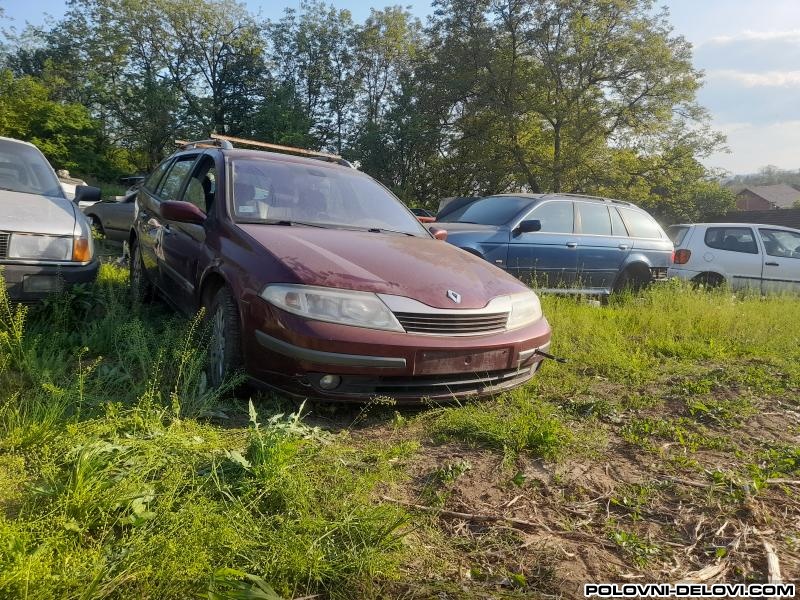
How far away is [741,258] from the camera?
8.86 metres

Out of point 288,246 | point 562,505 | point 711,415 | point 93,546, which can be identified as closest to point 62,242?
point 288,246

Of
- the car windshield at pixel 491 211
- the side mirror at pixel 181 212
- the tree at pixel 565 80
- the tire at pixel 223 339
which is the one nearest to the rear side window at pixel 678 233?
the car windshield at pixel 491 211

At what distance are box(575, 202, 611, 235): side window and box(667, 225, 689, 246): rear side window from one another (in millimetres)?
2410

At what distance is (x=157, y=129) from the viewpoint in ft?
104

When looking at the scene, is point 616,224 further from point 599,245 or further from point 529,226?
point 529,226

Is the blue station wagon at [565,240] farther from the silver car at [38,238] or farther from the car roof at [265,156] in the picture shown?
the silver car at [38,238]

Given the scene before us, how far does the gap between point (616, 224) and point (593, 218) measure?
47cm

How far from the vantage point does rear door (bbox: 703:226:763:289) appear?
881 centimetres

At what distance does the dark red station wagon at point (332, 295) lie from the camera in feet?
8.79

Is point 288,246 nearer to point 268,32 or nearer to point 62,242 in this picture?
point 62,242

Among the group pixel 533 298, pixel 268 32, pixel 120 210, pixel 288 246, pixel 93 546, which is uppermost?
pixel 268 32

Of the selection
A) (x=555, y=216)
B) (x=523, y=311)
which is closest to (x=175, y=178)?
(x=523, y=311)

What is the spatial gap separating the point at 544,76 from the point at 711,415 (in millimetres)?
20431

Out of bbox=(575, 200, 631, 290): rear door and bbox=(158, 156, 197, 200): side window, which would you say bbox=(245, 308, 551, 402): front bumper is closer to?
bbox=(158, 156, 197, 200): side window
